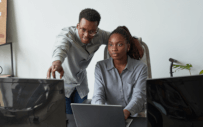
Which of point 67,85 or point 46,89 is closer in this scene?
point 46,89

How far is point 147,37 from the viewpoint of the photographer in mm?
2498

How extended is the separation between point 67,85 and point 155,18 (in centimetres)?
150

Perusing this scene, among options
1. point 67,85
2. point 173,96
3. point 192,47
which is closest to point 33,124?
point 173,96

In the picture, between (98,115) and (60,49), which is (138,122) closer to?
(98,115)

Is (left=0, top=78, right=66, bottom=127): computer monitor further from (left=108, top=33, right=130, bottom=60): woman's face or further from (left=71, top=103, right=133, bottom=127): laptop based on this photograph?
(left=108, top=33, right=130, bottom=60): woman's face

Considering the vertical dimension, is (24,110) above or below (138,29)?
below

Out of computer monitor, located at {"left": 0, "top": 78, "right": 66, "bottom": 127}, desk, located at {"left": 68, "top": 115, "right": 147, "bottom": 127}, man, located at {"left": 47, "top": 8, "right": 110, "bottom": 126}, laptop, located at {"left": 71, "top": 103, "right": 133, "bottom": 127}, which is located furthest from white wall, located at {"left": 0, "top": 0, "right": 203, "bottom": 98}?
computer monitor, located at {"left": 0, "top": 78, "right": 66, "bottom": 127}

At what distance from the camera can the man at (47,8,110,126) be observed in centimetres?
126

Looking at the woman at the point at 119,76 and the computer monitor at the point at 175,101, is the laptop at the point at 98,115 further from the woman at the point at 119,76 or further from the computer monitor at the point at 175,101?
the woman at the point at 119,76

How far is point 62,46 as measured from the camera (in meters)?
1.33

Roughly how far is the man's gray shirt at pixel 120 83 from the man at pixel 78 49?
0.22 metres

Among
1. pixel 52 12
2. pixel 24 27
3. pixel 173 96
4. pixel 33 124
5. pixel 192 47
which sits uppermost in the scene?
pixel 52 12

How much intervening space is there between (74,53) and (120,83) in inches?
16.9

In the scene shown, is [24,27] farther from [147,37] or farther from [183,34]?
[183,34]
